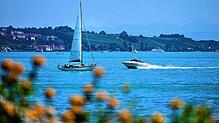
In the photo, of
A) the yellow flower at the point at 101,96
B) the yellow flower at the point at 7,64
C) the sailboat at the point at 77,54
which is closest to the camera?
the yellow flower at the point at 7,64

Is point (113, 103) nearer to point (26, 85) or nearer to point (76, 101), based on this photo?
point (76, 101)

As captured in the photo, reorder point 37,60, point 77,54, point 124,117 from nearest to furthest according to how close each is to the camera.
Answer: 1. point 37,60
2. point 124,117
3. point 77,54

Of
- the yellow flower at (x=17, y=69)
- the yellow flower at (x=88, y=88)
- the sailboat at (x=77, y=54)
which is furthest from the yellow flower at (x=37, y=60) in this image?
the sailboat at (x=77, y=54)

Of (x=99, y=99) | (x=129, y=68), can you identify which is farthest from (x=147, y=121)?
(x=129, y=68)

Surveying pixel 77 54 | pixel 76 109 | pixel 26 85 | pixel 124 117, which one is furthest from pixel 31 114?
pixel 77 54

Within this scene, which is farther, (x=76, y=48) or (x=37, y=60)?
(x=76, y=48)

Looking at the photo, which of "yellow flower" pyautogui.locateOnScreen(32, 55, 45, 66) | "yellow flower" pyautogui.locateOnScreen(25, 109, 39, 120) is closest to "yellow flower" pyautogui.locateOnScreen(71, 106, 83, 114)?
"yellow flower" pyautogui.locateOnScreen(25, 109, 39, 120)

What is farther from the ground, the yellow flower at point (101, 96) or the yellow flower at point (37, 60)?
the yellow flower at point (37, 60)

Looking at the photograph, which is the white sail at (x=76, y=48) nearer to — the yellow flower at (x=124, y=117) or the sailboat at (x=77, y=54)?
the sailboat at (x=77, y=54)

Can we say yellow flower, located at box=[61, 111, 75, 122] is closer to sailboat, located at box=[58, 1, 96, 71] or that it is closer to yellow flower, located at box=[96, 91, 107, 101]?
yellow flower, located at box=[96, 91, 107, 101]

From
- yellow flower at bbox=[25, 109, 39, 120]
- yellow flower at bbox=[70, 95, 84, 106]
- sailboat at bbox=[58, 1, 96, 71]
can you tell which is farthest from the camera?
sailboat at bbox=[58, 1, 96, 71]

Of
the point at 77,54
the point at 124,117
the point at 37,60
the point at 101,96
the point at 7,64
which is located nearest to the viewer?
the point at 7,64

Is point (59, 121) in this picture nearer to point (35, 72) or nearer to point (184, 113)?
point (35, 72)

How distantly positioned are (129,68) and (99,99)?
93036mm
